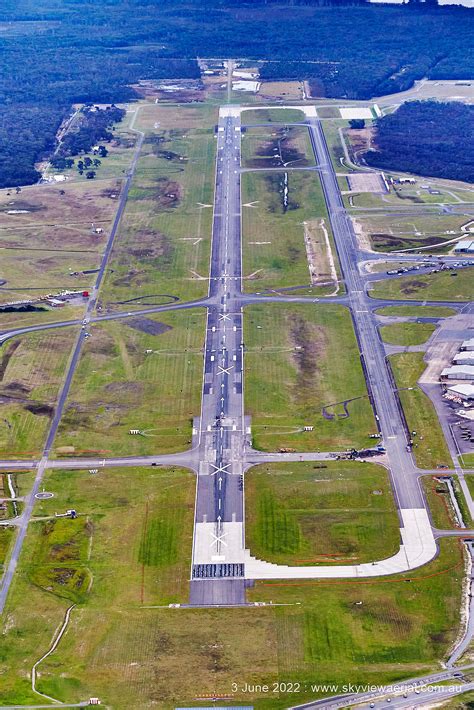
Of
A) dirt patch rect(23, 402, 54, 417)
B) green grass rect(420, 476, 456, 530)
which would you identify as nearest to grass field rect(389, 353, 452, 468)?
green grass rect(420, 476, 456, 530)

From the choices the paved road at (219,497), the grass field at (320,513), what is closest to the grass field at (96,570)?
the paved road at (219,497)

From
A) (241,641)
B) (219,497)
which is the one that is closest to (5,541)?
(219,497)

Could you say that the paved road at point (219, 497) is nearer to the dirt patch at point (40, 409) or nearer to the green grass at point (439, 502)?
the dirt patch at point (40, 409)

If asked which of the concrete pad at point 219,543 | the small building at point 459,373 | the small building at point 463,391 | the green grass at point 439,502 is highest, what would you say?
the small building at point 459,373

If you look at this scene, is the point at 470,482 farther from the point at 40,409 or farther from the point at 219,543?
the point at 40,409

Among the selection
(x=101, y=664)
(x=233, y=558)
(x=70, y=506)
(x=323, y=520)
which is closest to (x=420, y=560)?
(x=323, y=520)
